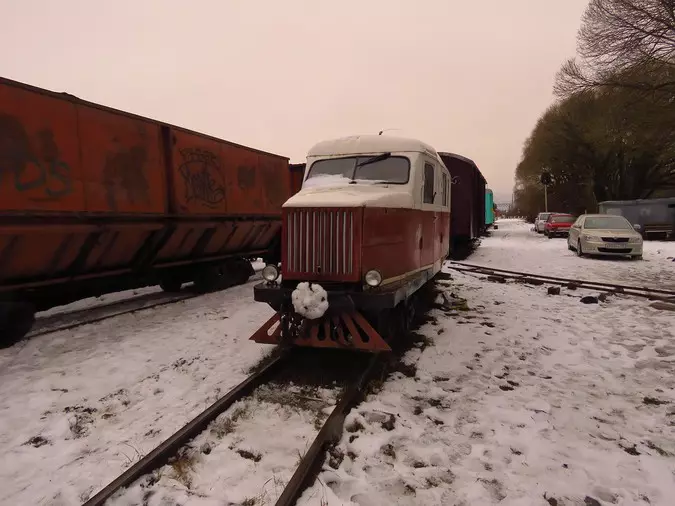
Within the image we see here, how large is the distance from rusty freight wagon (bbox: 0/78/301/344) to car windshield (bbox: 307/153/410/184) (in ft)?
12.3

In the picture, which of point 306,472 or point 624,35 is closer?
point 306,472

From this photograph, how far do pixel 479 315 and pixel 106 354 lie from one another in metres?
6.26

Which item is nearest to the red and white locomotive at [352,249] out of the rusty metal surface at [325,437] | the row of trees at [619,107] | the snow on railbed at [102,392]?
the rusty metal surface at [325,437]

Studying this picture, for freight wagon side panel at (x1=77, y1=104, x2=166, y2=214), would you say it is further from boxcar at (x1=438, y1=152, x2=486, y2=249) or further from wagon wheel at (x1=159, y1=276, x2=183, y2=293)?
boxcar at (x1=438, y1=152, x2=486, y2=249)

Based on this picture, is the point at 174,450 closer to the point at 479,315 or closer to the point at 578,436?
the point at 578,436

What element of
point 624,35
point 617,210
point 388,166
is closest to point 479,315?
point 388,166

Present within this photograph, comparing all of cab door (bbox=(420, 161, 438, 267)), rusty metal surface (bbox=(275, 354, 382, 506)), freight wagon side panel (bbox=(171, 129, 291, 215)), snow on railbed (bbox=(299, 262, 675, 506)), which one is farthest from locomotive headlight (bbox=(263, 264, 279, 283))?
freight wagon side panel (bbox=(171, 129, 291, 215))

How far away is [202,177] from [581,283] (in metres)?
9.50

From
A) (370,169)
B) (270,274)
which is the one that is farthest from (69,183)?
(370,169)

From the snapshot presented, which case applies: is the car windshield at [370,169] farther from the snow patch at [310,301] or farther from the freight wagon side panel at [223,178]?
the freight wagon side panel at [223,178]

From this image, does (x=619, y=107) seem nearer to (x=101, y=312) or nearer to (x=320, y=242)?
(x=320, y=242)

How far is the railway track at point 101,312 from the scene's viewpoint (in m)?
7.17

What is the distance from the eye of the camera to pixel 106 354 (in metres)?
5.90

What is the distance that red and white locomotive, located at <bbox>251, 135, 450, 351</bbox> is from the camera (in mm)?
4910
